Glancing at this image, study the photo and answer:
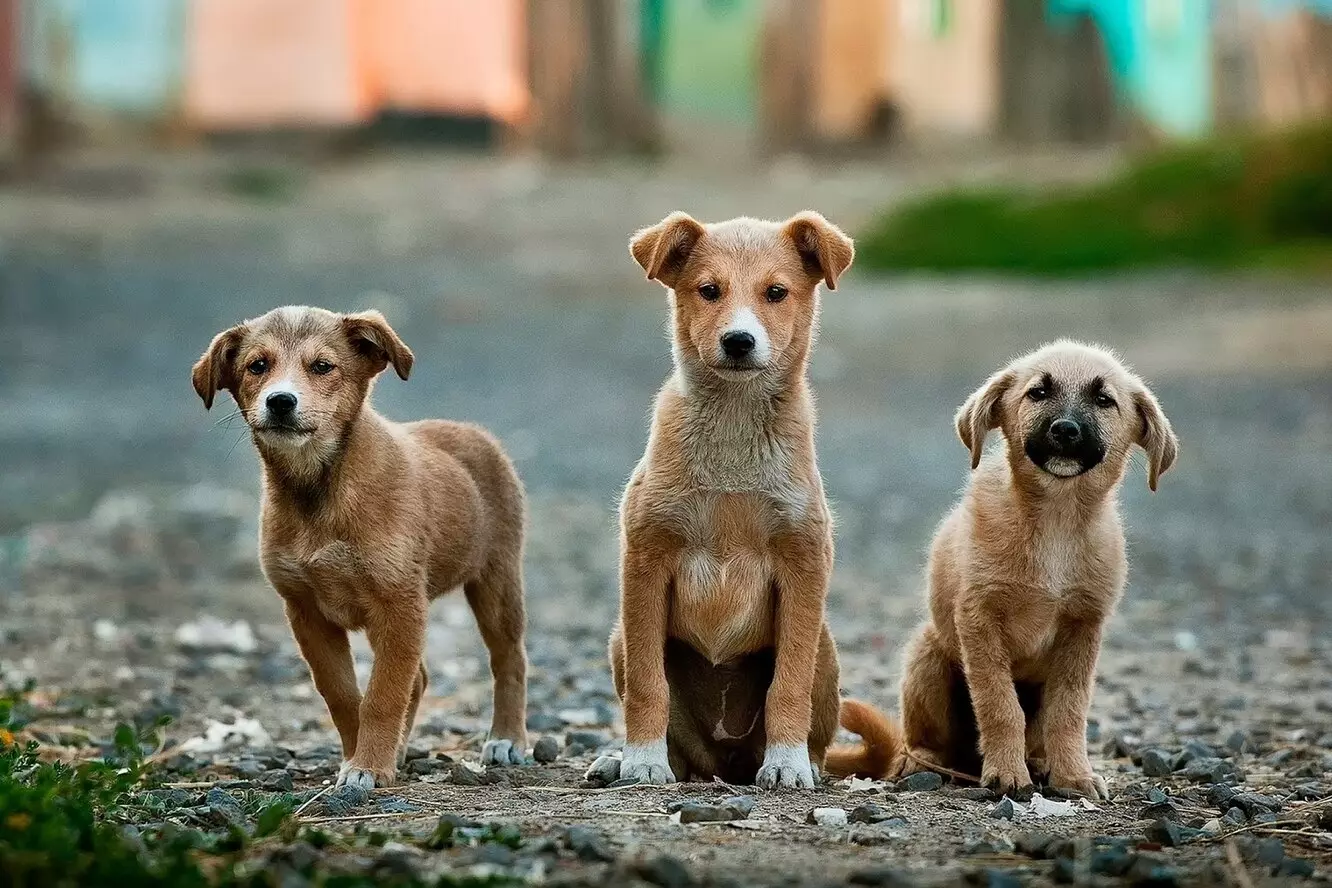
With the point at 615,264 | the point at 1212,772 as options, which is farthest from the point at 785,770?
the point at 615,264

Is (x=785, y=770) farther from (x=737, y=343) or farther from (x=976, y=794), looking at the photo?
(x=737, y=343)

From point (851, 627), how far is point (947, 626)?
3485 millimetres

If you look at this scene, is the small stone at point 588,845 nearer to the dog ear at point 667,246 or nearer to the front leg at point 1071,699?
the front leg at point 1071,699

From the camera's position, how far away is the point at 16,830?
4496 millimetres

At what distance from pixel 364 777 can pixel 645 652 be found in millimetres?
919

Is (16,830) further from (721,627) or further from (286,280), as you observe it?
(286,280)

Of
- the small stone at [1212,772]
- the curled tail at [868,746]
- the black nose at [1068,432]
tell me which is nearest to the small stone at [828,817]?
the curled tail at [868,746]

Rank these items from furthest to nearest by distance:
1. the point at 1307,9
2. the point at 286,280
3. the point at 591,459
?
the point at 1307,9
the point at 286,280
the point at 591,459

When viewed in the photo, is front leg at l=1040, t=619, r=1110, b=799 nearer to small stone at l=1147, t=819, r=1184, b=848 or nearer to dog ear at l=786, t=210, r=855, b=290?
small stone at l=1147, t=819, r=1184, b=848

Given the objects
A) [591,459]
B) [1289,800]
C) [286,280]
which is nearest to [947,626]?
[1289,800]

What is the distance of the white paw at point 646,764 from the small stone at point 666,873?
3.81ft

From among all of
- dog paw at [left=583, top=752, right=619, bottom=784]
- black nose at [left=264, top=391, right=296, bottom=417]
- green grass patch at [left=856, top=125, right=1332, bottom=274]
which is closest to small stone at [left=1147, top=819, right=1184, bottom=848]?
dog paw at [left=583, top=752, right=619, bottom=784]

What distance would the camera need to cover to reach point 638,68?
25609mm

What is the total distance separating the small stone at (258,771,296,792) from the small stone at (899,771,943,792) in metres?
1.92
